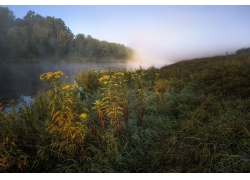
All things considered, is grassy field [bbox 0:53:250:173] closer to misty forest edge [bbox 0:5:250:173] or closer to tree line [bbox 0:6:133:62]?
misty forest edge [bbox 0:5:250:173]

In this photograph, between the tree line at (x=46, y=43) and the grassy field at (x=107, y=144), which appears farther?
the tree line at (x=46, y=43)

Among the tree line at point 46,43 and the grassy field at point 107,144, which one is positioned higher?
the tree line at point 46,43

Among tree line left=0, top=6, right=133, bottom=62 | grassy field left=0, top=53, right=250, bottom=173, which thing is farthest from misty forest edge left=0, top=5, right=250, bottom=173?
tree line left=0, top=6, right=133, bottom=62

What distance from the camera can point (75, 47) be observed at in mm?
13109

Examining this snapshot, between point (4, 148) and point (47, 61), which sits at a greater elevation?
point (47, 61)

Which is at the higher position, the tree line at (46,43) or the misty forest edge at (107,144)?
the tree line at (46,43)

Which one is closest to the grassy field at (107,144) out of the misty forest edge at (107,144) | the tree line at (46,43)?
the misty forest edge at (107,144)

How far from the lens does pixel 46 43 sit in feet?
57.2

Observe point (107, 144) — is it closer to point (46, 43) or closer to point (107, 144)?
point (107, 144)

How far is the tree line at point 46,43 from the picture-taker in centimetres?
1132

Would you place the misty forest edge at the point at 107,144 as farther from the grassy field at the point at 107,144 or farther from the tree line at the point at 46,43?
the tree line at the point at 46,43
